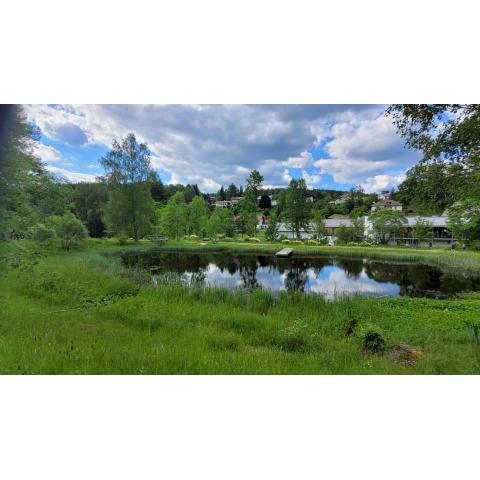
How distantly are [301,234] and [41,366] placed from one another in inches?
1172

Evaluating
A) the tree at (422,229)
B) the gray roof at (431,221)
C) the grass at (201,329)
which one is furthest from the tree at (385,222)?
the grass at (201,329)

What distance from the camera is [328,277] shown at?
12.0 meters

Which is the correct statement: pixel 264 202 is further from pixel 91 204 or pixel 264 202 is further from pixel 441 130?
pixel 441 130

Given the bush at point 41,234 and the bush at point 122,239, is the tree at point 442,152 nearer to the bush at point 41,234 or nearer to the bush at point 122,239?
the bush at point 41,234

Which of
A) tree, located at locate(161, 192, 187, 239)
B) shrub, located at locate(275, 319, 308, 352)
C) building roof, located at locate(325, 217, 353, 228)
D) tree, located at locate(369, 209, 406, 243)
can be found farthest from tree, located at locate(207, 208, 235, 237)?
shrub, located at locate(275, 319, 308, 352)

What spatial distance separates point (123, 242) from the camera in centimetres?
1480

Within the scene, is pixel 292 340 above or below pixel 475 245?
below

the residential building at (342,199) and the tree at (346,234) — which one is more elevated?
the residential building at (342,199)

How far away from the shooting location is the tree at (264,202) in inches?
1260

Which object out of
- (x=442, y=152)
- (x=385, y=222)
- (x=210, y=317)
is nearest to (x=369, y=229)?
(x=385, y=222)

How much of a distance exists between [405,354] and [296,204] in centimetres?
2721

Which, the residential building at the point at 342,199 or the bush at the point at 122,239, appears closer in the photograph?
the bush at the point at 122,239

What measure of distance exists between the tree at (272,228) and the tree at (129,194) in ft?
54.7

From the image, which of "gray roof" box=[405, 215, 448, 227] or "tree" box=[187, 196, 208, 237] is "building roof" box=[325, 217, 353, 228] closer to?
"gray roof" box=[405, 215, 448, 227]
